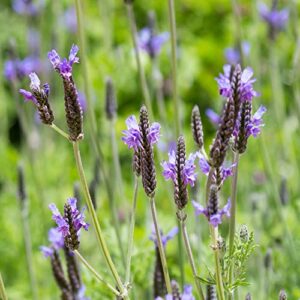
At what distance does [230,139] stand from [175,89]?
1.46 ft

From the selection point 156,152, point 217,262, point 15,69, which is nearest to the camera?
point 217,262

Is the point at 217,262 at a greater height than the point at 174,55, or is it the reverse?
the point at 174,55

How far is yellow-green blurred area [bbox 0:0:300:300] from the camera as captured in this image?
2.11m

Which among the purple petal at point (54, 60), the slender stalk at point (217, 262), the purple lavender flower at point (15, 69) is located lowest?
the slender stalk at point (217, 262)

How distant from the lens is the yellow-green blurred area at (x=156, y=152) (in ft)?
6.92

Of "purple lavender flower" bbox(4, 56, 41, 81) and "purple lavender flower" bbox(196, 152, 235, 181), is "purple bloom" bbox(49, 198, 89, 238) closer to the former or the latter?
"purple lavender flower" bbox(196, 152, 235, 181)

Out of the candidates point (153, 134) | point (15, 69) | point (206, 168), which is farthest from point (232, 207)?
point (15, 69)

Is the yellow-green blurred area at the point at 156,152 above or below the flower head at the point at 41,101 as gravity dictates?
above

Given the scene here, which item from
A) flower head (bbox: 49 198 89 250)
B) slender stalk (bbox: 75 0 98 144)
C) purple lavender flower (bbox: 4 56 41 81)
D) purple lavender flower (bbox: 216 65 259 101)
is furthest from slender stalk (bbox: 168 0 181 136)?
purple lavender flower (bbox: 4 56 41 81)

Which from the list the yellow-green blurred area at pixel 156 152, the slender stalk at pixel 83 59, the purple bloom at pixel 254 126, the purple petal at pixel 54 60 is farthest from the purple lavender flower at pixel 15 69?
the purple bloom at pixel 254 126

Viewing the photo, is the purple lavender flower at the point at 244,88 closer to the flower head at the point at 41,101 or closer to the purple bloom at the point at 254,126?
the purple bloom at the point at 254,126

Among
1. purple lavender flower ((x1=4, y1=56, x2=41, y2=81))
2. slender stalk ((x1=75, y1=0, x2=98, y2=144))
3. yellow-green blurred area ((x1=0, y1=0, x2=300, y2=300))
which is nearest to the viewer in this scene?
slender stalk ((x1=75, y1=0, x2=98, y2=144))

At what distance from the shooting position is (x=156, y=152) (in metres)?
3.01

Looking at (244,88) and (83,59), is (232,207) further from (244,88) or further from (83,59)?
(83,59)
